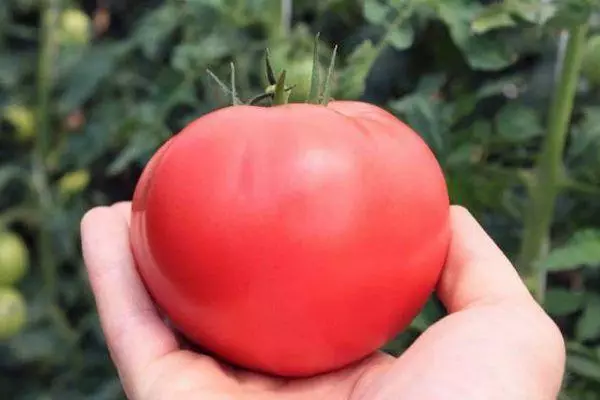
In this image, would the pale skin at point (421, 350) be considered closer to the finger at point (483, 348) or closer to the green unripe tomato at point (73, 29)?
the finger at point (483, 348)

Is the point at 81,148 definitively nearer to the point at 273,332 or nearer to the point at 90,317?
the point at 90,317

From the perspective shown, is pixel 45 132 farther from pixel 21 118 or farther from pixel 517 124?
pixel 517 124

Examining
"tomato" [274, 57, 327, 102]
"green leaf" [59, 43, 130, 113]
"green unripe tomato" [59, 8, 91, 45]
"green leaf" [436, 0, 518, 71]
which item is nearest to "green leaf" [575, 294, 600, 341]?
"green leaf" [436, 0, 518, 71]

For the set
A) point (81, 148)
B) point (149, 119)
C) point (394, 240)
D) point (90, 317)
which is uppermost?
point (394, 240)

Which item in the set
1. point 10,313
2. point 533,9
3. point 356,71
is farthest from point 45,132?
point 533,9

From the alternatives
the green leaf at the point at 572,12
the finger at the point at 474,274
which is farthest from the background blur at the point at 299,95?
the finger at the point at 474,274

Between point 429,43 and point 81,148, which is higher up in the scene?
point 429,43

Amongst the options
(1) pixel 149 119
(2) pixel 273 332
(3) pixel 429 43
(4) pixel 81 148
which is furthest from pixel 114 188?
(2) pixel 273 332

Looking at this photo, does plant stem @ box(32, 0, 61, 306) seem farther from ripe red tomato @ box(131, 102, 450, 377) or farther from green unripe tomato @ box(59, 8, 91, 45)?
ripe red tomato @ box(131, 102, 450, 377)
